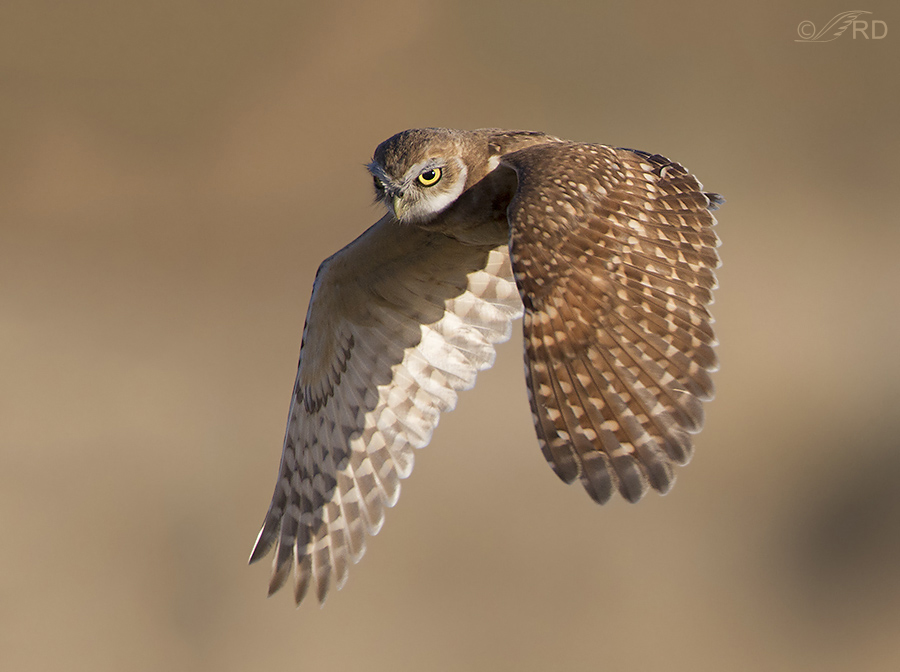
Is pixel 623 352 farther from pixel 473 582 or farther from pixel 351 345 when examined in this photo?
pixel 473 582

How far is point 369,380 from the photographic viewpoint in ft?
18.0

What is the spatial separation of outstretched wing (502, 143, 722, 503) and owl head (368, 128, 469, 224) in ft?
2.02

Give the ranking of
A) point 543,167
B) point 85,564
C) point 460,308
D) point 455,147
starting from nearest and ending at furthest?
point 543,167
point 455,147
point 460,308
point 85,564

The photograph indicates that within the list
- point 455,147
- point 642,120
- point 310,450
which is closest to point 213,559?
point 310,450

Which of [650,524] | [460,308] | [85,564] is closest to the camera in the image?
[460,308]

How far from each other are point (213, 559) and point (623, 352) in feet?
27.0

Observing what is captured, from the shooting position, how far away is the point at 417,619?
11.0 meters

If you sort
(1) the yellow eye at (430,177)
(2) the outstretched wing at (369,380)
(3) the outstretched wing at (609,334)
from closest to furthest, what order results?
(3) the outstretched wing at (609,334) < (1) the yellow eye at (430,177) < (2) the outstretched wing at (369,380)

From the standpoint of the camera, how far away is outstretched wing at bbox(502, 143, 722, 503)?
3385mm

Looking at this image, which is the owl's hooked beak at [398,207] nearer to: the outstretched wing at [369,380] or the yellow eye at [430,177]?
the yellow eye at [430,177]

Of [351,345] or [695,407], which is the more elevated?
[351,345]

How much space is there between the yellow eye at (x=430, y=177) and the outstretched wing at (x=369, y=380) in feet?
2.56

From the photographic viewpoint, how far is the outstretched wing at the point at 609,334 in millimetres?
3385

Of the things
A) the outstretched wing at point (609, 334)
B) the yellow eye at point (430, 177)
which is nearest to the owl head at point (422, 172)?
the yellow eye at point (430, 177)
